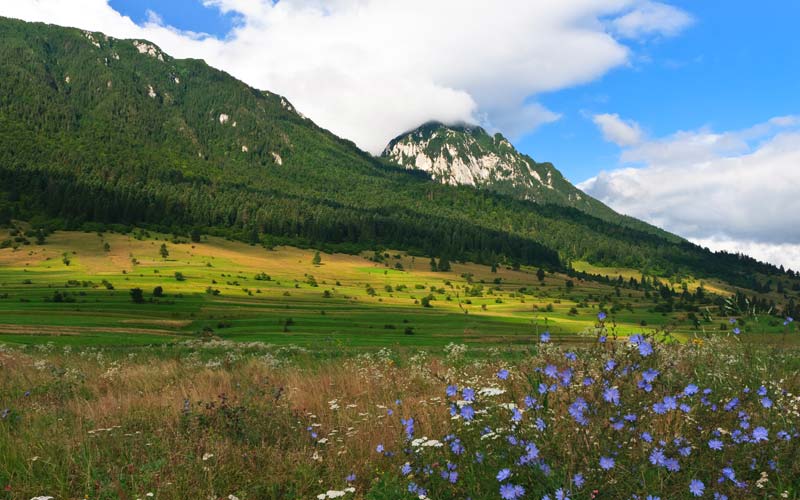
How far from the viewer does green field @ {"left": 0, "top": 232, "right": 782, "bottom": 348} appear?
57219 mm

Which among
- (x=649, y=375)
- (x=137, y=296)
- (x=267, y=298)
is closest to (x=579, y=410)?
(x=649, y=375)

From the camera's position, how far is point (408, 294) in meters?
118

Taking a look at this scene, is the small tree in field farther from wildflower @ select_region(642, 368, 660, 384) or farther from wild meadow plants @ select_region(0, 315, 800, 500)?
wildflower @ select_region(642, 368, 660, 384)

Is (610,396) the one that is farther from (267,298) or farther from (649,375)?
(267,298)

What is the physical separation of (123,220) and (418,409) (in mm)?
192803

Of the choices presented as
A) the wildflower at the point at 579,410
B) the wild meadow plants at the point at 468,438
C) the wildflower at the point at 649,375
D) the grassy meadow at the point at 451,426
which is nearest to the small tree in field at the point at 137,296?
the grassy meadow at the point at 451,426

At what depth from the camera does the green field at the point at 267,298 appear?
188ft

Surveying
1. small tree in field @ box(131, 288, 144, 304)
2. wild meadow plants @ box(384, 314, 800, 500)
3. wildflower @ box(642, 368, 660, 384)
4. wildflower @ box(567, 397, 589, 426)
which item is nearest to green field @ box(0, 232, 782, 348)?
small tree in field @ box(131, 288, 144, 304)

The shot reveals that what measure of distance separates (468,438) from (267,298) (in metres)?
96.3

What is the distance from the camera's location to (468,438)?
4430 millimetres

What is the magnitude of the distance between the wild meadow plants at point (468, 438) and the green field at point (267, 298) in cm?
105

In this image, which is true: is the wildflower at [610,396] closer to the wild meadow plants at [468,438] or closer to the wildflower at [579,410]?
the wild meadow plants at [468,438]

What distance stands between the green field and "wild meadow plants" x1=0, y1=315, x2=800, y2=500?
1.05 metres

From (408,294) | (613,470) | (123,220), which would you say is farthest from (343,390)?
(123,220)
